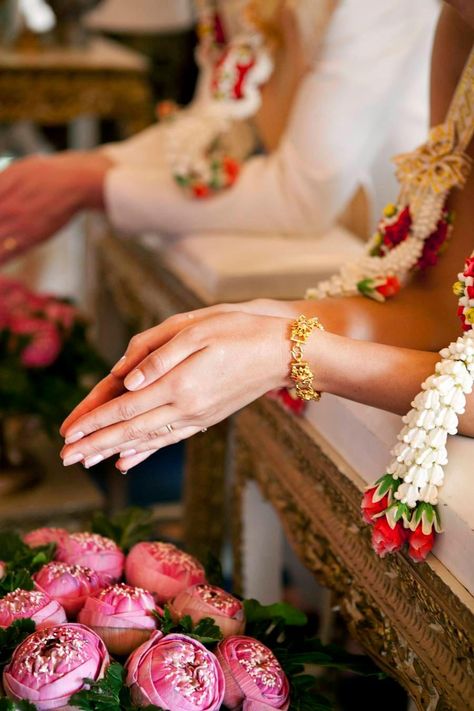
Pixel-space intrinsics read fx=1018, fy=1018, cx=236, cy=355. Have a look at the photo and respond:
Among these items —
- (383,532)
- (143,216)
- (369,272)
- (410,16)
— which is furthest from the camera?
(143,216)

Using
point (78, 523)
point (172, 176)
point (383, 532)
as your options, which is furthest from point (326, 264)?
point (383, 532)

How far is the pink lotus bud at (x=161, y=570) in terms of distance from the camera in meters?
0.81

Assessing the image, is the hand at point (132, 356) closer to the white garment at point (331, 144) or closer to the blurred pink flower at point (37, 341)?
the white garment at point (331, 144)

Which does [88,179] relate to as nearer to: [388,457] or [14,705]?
[388,457]

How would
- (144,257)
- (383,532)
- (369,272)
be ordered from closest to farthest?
(383,532)
(369,272)
(144,257)

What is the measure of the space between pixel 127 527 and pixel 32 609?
22cm

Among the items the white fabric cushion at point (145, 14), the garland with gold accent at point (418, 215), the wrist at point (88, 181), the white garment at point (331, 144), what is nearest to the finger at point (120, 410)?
the garland with gold accent at point (418, 215)

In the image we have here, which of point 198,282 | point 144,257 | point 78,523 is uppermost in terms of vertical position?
point 198,282

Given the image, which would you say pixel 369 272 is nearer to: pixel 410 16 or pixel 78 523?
pixel 410 16

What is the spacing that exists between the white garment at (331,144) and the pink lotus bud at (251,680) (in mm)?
863

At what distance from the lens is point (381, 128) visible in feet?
4.69

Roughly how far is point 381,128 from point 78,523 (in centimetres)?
76

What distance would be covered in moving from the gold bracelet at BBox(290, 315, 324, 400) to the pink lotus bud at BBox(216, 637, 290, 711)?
0.20m

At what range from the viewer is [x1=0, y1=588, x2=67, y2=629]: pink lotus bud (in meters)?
A: 0.72
